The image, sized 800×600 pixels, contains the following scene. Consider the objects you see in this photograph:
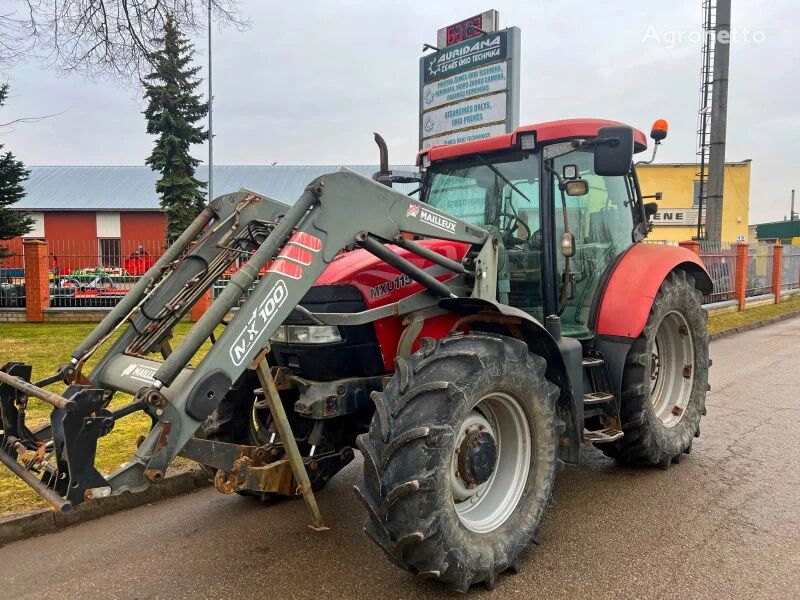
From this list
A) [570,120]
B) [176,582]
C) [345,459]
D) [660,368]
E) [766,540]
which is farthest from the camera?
[660,368]

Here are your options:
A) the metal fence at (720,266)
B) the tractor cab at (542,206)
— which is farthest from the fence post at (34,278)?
the metal fence at (720,266)

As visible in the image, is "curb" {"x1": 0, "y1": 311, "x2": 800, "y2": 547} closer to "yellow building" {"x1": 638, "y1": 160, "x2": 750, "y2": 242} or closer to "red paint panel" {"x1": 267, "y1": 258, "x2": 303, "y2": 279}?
"red paint panel" {"x1": 267, "y1": 258, "x2": 303, "y2": 279}

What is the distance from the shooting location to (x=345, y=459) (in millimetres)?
3783

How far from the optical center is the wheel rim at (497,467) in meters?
3.16

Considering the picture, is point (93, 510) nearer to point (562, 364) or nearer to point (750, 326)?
point (562, 364)

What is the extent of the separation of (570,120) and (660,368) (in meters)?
2.20

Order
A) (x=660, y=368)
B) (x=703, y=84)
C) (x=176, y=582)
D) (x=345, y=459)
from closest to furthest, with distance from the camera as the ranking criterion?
(x=176, y=582)
(x=345, y=459)
(x=660, y=368)
(x=703, y=84)

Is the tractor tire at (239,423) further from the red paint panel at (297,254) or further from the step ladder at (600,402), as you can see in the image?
the step ladder at (600,402)

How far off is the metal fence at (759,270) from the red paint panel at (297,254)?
1847 cm

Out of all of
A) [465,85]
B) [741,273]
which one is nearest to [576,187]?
[465,85]

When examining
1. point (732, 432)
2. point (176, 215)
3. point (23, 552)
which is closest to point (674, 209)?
point (176, 215)

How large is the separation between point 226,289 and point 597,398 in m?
2.50

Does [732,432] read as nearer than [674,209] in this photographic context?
Yes

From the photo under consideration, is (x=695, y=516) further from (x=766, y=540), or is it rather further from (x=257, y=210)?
(x=257, y=210)
